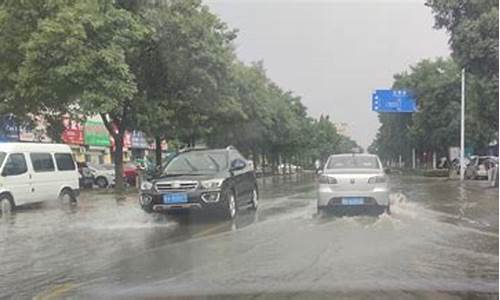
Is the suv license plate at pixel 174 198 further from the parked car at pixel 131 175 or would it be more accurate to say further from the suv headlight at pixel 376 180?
the parked car at pixel 131 175

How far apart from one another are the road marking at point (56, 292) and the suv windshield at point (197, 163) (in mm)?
7365

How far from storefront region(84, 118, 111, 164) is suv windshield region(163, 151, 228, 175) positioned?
38.0 meters

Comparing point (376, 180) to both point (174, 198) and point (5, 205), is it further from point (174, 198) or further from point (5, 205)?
point (5, 205)

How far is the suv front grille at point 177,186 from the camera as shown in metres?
14.5

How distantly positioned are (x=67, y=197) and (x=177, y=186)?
7.98 m

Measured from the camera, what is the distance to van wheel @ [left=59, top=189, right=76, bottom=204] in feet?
69.1

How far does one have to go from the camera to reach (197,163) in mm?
15797

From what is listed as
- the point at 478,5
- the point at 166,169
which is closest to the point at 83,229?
the point at 166,169

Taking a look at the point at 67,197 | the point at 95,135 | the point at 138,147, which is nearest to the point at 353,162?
the point at 67,197

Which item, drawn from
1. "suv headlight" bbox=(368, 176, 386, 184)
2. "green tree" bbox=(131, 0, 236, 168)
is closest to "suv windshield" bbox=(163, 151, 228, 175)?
"suv headlight" bbox=(368, 176, 386, 184)

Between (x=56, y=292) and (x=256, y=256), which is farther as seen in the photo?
(x=256, y=256)

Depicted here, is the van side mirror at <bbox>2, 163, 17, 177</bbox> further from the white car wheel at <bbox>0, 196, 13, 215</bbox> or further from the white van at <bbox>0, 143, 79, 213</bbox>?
the white car wheel at <bbox>0, 196, 13, 215</bbox>

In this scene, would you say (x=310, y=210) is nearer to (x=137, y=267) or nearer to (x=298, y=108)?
(x=137, y=267)

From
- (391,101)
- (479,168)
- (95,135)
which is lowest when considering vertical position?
(479,168)
